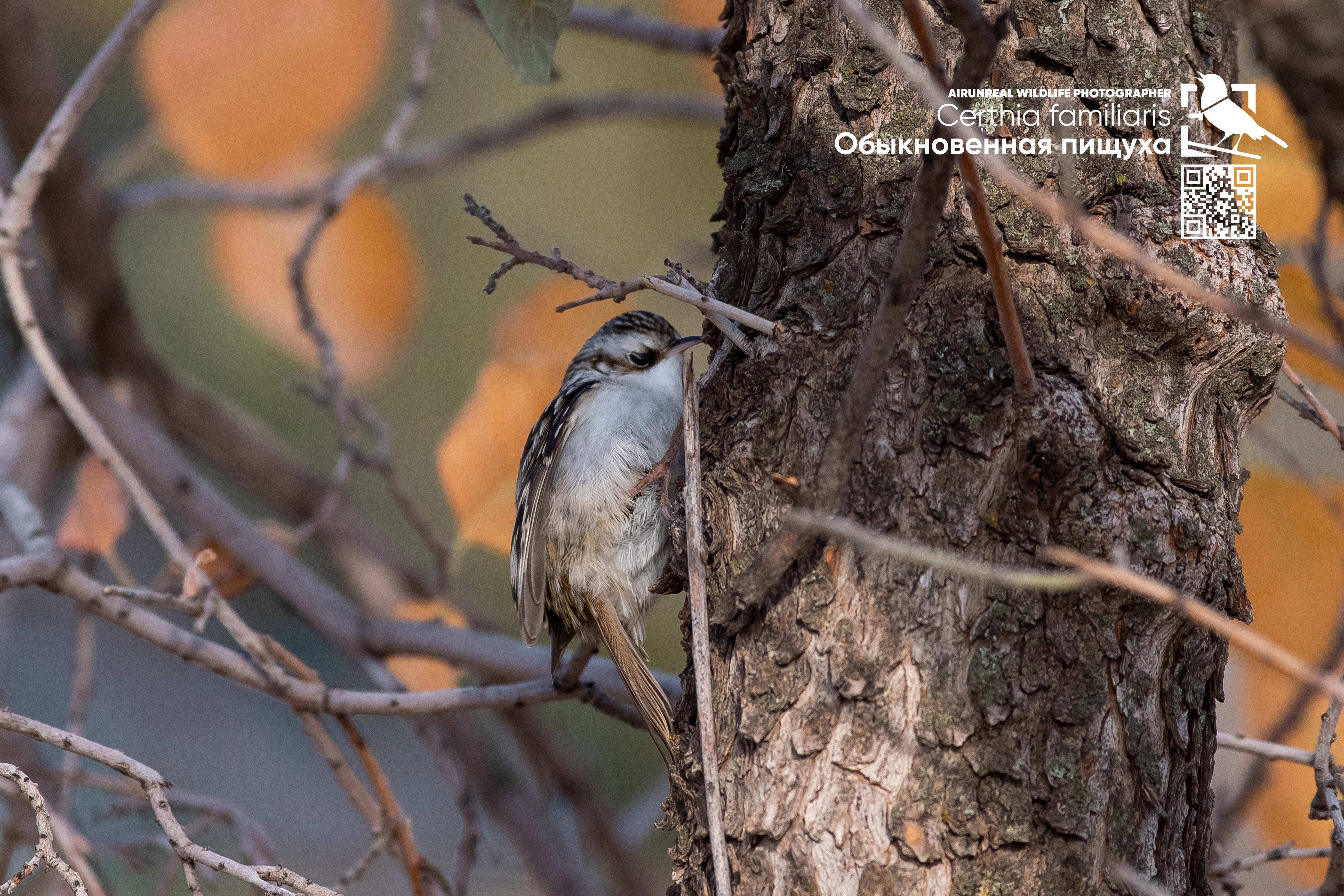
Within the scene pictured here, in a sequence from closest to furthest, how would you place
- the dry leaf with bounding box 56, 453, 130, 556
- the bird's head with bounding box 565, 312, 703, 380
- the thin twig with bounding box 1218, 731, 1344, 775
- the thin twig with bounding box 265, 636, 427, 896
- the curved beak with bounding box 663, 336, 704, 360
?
1. the thin twig with bounding box 1218, 731, 1344, 775
2. the thin twig with bounding box 265, 636, 427, 896
3. the dry leaf with bounding box 56, 453, 130, 556
4. the curved beak with bounding box 663, 336, 704, 360
5. the bird's head with bounding box 565, 312, 703, 380

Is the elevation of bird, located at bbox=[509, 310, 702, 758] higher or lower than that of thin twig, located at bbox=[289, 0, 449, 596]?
lower

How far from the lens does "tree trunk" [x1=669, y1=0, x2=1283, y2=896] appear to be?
56.9 inches

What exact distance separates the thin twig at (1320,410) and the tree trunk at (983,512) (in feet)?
0.67

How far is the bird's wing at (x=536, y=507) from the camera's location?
262cm

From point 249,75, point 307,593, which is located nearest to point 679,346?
point 307,593

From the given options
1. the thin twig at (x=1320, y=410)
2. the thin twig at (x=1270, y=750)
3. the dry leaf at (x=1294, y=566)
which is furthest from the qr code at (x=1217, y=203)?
the dry leaf at (x=1294, y=566)

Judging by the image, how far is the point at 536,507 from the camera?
272cm

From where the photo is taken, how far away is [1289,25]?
56.2 inches

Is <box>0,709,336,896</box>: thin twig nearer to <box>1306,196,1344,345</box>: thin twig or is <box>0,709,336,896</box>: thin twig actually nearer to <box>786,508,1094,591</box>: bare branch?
<box>786,508,1094,591</box>: bare branch

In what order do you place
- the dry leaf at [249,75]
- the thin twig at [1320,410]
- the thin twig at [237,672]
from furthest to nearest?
the dry leaf at [249,75], the thin twig at [237,672], the thin twig at [1320,410]

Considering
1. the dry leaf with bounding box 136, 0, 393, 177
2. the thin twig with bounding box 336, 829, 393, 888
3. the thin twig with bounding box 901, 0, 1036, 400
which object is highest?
the dry leaf with bounding box 136, 0, 393, 177

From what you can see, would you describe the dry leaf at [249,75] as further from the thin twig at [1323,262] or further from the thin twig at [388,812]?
the thin twig at [1323,262]

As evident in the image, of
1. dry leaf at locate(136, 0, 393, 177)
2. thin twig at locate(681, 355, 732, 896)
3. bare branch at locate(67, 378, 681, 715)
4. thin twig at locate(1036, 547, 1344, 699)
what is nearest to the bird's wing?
bare branch at locate(67, 378, 681, 715)

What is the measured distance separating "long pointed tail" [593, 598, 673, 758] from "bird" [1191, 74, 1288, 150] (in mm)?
1538
